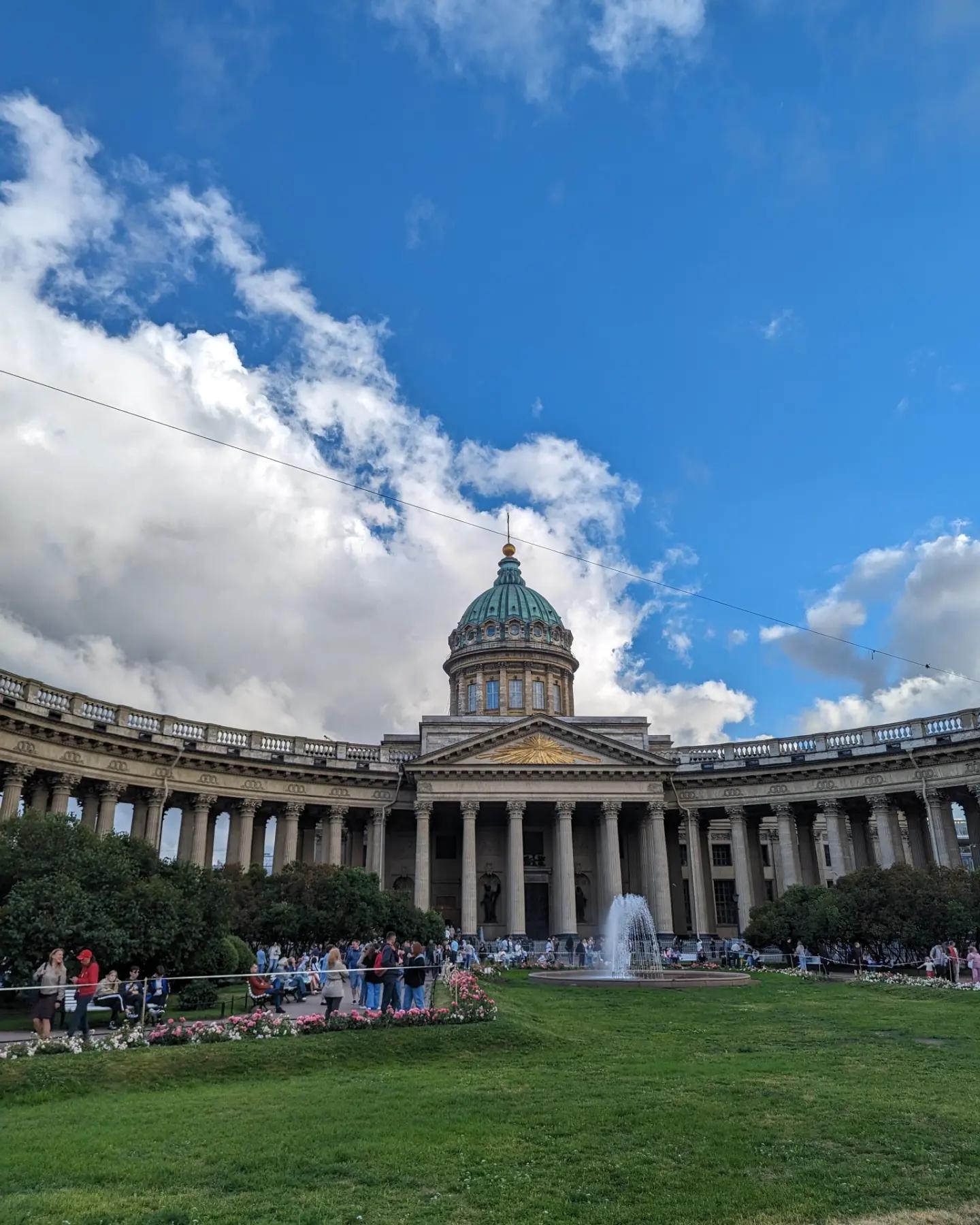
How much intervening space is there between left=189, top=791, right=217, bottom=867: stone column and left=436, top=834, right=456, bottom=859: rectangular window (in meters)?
16.7

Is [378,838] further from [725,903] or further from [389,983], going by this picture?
[389,983]

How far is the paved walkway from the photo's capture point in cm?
1886

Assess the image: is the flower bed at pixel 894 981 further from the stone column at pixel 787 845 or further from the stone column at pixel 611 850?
the stone column at pixel 787 845

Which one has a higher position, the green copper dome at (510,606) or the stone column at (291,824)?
the green copper dome at (510,606)

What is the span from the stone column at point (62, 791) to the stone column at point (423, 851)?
67.0ft

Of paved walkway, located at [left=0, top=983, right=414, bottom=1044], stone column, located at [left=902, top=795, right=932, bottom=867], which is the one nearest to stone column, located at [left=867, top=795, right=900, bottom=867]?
stone column, located at [left=902, top=795, right=932, bottom=867]

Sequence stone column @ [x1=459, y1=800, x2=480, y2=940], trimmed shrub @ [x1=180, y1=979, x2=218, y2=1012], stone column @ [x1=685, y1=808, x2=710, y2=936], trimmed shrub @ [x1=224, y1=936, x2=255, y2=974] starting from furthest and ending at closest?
1. stone column @ [x1=685, y1=808, x2=710, y2=936]
2. stone column @ [x1=459, y1=800, x2=480, y2=940]
3. trimmed shrub @ [x1=224, y1=936, x2=255, y2=974]
4. trimmed shrub @ [x1=180, y1=979, x2=218, y2=1012]

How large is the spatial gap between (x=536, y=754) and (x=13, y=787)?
29930 mm

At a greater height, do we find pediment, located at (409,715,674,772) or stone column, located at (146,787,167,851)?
pediment, located at (409,715,674,772)

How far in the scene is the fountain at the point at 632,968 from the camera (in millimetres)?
31984

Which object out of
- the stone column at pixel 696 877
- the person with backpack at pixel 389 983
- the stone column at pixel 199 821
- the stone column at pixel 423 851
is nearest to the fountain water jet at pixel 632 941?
the stone column at pixel 696 877

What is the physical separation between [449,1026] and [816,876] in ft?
168

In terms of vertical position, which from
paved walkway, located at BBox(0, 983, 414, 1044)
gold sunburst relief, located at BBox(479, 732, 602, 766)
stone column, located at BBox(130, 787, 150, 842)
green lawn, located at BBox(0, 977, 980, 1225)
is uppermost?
gold sunburst relief, located at BBox(479, 732, 602, 766)

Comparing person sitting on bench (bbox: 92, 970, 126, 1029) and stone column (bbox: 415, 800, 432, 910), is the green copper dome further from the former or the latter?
person sitting on bench (bbox: 92, 970, 126, 1029)
